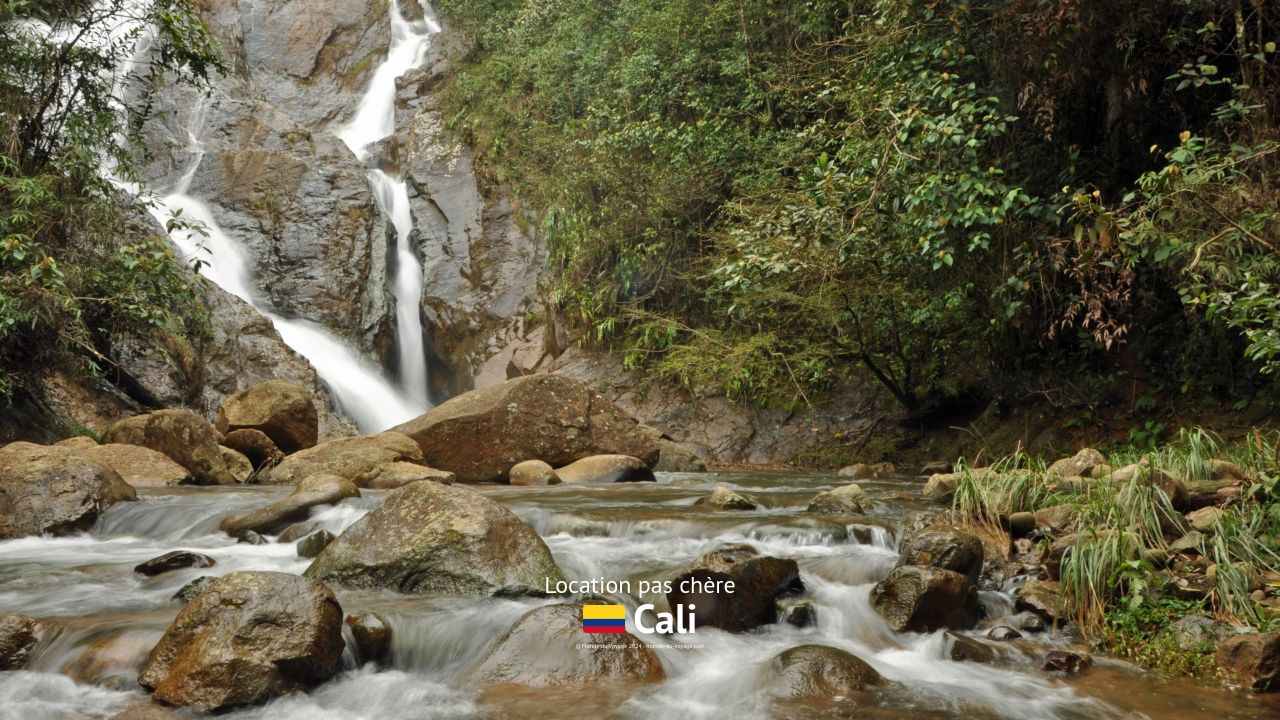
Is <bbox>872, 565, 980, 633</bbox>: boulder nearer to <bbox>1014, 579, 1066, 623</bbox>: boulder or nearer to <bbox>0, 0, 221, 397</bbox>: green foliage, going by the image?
<bbox>1014, 579, 1066, 623</bbox>: boulder

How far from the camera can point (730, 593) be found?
502 centimetres

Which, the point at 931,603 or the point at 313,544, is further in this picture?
the point at 313,544

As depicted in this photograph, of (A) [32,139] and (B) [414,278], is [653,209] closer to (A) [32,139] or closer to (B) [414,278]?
(B) [414,278]

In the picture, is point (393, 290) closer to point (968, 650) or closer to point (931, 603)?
point (931, 603)

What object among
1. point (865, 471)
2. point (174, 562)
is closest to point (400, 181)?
point (865, 471)

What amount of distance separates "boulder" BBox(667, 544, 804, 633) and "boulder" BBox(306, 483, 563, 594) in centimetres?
92

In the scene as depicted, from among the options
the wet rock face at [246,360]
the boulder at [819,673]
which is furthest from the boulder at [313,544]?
the wet rock face at [246,360]

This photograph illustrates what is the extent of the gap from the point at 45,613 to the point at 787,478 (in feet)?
25.1

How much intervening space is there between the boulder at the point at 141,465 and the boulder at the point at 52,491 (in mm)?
1471

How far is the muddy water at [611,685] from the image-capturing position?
4045 mm

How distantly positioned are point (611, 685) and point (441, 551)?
62.9 inches

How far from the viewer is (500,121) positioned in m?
21.0

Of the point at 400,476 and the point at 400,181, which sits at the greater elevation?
the point at 400,181

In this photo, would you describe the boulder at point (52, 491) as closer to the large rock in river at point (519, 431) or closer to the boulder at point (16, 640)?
the boulder at point (16, 640)
